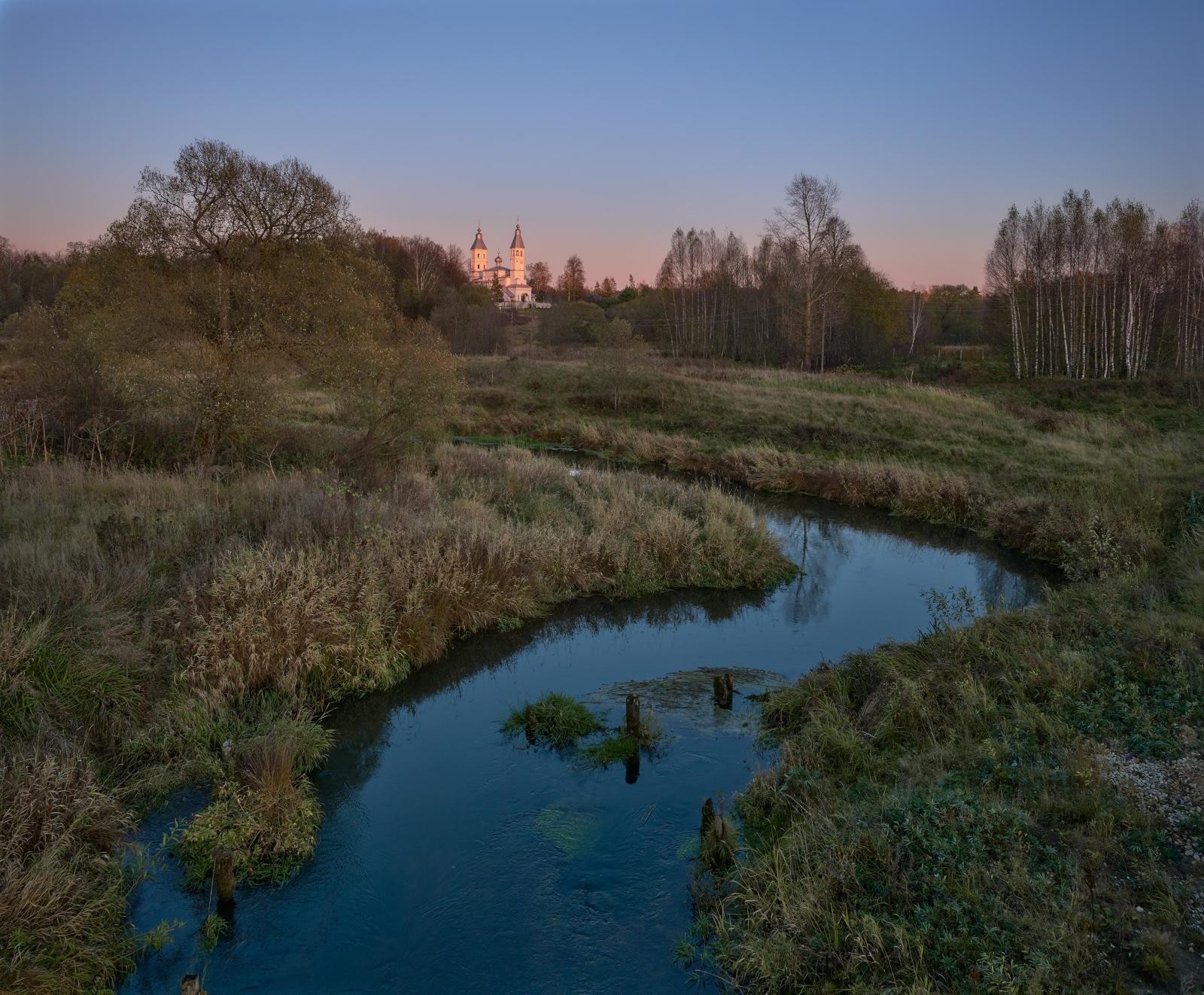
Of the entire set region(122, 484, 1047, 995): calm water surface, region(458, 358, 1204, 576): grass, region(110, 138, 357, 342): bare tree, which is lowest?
region(122, 484, 1047, 995): calm water surface

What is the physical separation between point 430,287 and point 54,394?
4665 cm

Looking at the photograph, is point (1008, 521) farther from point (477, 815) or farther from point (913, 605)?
point (477, 815)

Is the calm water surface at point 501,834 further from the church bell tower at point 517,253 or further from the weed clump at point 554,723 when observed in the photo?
the church bell tower at point 517,253

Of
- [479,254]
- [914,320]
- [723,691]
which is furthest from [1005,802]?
[479,254]

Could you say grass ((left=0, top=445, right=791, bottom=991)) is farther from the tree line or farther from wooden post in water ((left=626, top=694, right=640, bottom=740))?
the tree line

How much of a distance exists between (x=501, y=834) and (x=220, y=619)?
157 inches

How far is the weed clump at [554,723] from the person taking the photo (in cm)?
817

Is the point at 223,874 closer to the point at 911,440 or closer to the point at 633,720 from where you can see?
the point at 633,720

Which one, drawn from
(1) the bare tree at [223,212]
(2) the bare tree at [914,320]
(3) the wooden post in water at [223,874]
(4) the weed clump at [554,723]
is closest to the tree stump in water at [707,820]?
(4) the weed clump at [554,723]

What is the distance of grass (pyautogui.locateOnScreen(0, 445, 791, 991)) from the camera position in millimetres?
5527

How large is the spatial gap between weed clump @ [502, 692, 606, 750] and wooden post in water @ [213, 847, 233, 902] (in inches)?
129

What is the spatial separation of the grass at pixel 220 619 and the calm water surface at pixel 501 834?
38 cm

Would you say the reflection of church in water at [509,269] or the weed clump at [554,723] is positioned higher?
the reflection of church in water at [509,269]

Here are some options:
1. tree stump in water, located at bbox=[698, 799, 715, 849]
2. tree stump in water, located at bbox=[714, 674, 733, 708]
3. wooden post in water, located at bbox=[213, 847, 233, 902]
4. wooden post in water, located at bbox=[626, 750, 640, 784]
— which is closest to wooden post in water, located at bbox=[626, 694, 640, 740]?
wooden post in water, located at bbox=[626, 750, 640, 784]
